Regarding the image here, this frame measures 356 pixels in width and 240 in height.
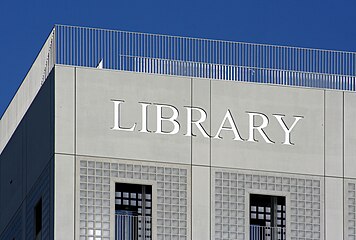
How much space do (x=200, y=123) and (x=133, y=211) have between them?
14.7 ft

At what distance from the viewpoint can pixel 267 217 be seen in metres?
95.1

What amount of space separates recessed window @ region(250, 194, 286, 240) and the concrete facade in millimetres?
345

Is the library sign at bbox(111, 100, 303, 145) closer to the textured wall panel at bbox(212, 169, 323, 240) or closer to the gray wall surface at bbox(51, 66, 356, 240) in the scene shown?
the gray wall surface at bbox(51, 66, 356, 240)

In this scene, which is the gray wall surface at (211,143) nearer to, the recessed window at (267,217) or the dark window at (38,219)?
the recessed window at (267,217)

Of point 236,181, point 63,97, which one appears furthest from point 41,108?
point 236,181

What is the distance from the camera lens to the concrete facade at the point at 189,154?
3652 inches

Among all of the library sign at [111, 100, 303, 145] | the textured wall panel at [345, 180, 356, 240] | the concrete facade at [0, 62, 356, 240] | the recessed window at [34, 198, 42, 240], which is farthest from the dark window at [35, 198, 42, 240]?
the textured wall panel at [345, 180, 356, 240]

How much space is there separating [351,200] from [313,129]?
325 centimetres

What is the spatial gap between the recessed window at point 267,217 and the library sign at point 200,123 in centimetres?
235

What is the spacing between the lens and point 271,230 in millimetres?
94562

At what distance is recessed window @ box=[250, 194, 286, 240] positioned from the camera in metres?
94.6

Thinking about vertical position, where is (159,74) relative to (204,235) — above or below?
above

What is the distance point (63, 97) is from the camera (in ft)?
306

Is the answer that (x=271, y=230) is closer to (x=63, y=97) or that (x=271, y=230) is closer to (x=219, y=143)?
(x=219, y=143)
